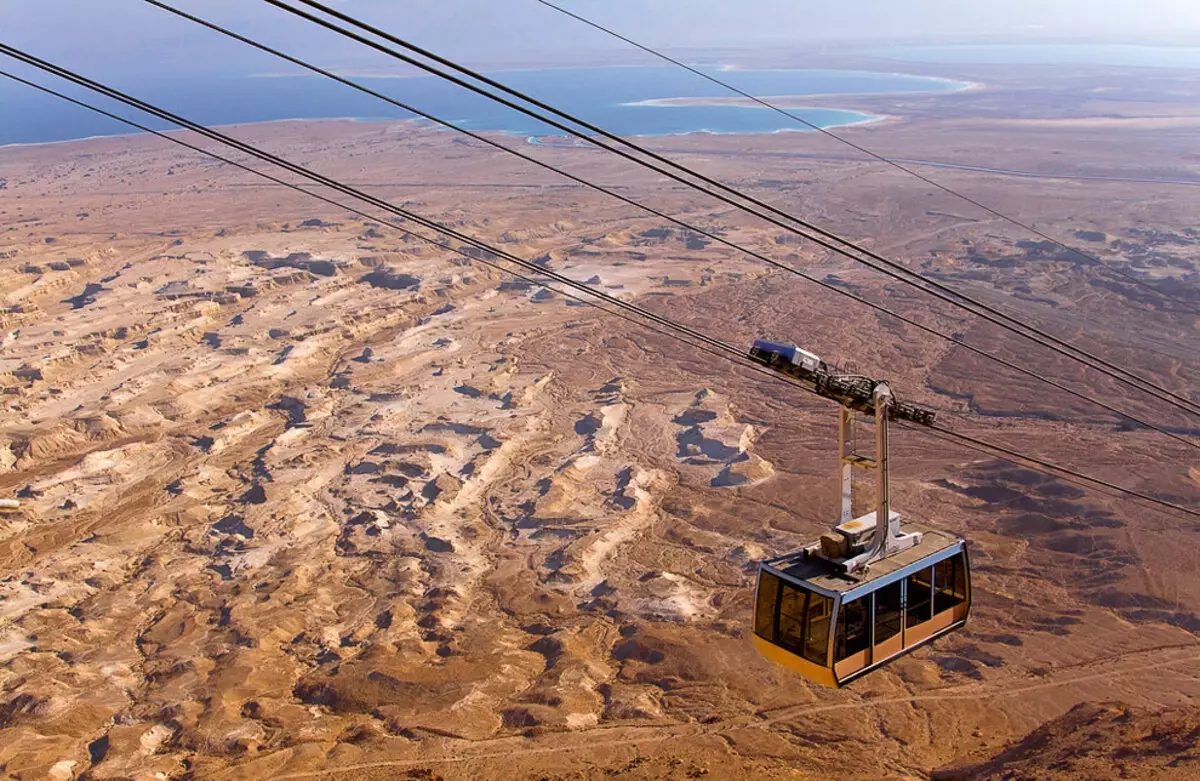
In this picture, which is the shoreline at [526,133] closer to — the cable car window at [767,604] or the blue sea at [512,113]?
the blue sea at [512,113]

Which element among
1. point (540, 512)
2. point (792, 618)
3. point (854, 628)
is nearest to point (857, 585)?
point (854, 628)

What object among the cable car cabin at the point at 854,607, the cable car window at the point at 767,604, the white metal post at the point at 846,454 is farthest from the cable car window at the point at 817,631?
the white metal post at the point at 846,454

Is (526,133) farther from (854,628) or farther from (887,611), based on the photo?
(854,628)

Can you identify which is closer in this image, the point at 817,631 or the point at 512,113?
the point at 817,631

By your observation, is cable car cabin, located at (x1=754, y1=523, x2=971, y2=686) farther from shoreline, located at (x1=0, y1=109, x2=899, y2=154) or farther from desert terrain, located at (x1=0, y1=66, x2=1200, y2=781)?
shoreline, located at (x1=0, y1=109, x2=899, y2=154)

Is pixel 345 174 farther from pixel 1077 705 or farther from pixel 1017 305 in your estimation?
Answer: pixel 1077 705

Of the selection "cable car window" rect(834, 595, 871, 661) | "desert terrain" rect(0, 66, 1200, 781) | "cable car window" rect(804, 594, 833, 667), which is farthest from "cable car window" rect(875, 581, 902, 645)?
"desert terrain" rect(0, 66, 1200, 781)

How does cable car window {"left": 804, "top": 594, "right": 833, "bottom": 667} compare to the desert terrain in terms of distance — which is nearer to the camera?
cable car window {"left": 804, "top": 594, "right": 833, "bottom": 667}

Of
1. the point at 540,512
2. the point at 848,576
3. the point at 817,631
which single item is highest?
the point at 848,576
